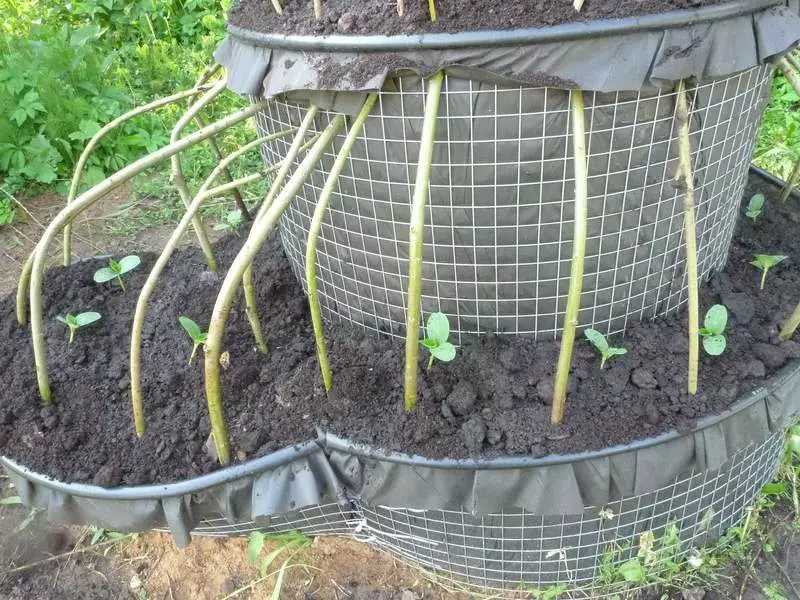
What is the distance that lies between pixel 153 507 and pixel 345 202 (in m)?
0.73

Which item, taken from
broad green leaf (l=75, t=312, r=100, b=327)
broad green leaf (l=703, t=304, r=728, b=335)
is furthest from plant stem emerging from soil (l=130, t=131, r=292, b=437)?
broad green leaf (l=703, t=304, r=728, b=335)

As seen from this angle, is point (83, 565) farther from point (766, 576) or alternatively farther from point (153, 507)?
point (766, 576)

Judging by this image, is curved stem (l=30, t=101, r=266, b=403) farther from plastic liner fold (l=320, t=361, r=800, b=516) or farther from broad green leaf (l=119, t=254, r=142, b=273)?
plastic liner fold (l=320, t=361, r=800, b=516)

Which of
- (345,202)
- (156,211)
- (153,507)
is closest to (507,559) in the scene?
(153,507)

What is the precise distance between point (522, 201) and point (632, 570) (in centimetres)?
88

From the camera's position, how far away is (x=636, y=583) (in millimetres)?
1577

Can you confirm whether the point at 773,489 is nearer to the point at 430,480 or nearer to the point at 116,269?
the point at 430,480

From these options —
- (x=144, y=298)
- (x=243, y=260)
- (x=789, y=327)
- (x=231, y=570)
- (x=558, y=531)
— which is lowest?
(x=231, y=570)

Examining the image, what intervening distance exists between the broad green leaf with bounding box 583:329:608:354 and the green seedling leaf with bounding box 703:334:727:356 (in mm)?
190

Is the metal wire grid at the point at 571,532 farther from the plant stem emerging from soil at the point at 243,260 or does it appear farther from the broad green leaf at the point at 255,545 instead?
the plant stem emerging from soil at the point at 243,260

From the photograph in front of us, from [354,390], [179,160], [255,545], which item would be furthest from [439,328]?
[179,160]

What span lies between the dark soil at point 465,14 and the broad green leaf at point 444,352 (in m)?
0.56

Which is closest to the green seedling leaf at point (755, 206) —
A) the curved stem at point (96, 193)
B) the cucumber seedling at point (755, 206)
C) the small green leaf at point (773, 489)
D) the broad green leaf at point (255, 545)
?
the cucumber seedling at point (755, 206)

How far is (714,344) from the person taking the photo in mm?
1247
